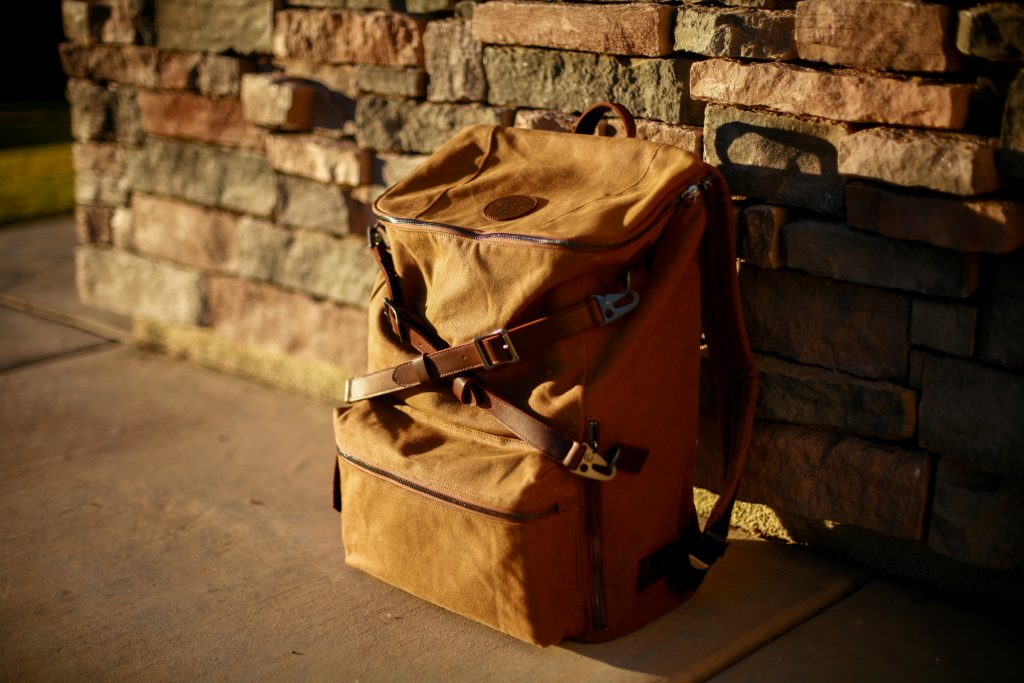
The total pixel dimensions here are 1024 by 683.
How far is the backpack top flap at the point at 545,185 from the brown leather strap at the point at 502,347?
0.12 meters

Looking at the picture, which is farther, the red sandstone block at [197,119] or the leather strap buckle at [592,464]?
the red sandstone block at [197,119]

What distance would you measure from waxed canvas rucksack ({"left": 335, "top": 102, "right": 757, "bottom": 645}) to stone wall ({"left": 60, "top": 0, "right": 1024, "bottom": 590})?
16 cm

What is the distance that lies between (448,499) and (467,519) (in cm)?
5

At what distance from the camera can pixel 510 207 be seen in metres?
2.12

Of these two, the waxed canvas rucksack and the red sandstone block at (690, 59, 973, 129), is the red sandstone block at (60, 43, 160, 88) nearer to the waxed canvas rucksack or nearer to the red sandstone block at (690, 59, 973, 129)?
the waxed canvas rucksack

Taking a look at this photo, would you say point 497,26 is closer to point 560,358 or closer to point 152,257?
point 560,358

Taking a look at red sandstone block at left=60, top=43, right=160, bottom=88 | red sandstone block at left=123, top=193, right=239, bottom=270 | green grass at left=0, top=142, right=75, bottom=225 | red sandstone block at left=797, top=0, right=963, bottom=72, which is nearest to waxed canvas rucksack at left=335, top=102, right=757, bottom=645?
red sandstone block at left=797, top=0, right=963, bottom=72

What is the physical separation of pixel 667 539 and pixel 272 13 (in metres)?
1.86

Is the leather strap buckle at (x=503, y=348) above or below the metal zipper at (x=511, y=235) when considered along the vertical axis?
below

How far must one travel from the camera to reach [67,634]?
217 cm

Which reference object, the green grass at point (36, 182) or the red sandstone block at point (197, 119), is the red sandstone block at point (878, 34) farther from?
the green grass at point (36, 182)

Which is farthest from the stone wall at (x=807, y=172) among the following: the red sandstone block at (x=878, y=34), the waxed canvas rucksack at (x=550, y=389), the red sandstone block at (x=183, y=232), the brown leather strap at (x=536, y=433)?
the brown leather strap at (x=536, y=433)

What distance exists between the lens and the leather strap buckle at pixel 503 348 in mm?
1970

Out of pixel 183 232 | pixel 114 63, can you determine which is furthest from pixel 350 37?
pixel 114 63
